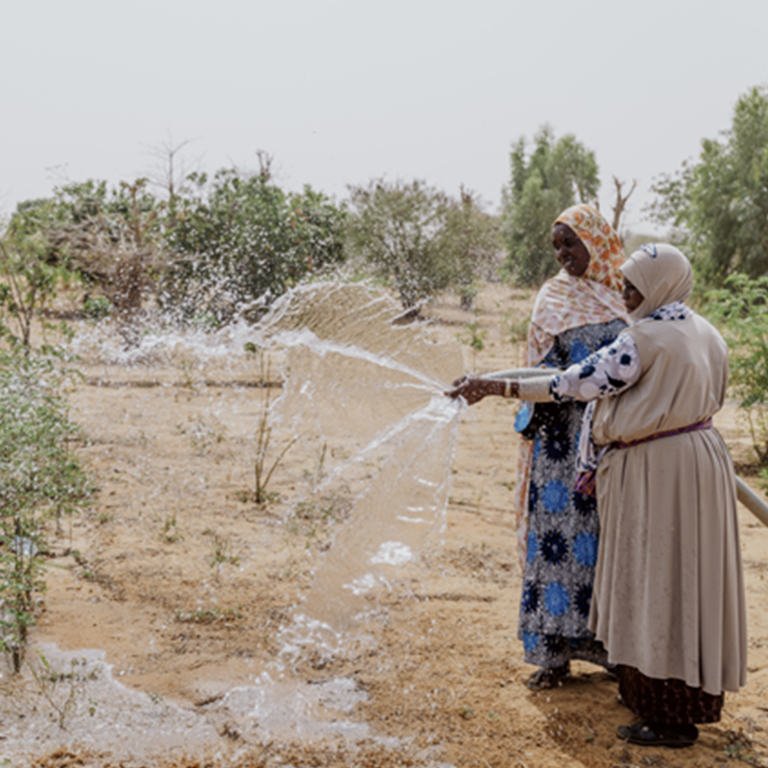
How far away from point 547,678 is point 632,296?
169 cm

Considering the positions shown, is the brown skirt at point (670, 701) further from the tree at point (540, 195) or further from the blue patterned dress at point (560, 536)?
the tree at point (540, 195)

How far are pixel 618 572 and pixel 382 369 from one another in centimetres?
176

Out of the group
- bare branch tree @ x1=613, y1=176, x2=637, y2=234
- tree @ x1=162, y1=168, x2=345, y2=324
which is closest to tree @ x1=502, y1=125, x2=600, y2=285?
bare branch tree @ x1=613, y1=176, x2=637, y2=234

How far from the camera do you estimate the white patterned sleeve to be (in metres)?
2.75

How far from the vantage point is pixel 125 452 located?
710 centimetres

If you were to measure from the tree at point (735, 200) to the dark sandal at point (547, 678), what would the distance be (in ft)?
75.8

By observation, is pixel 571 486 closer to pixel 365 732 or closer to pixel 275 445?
pixel 365 732

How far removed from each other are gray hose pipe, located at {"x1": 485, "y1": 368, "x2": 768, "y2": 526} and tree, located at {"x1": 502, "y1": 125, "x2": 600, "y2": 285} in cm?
2767

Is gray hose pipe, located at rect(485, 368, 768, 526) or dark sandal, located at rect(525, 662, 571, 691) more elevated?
gray hose pipe, located at rect(485, 368, 768, 526)

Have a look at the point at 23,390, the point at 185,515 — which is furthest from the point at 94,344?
the point at 23,390

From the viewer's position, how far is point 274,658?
373 centimetres

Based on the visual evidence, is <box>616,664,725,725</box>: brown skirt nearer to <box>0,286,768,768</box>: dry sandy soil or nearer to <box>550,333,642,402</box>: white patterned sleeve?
<box>0,286,768,768</box>: dry sandy soil

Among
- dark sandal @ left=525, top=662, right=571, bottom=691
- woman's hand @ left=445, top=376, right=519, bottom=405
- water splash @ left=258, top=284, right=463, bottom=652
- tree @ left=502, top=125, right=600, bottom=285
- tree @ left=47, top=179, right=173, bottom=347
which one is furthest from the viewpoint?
tree @ left=502, top=125, right=600, bottom=285

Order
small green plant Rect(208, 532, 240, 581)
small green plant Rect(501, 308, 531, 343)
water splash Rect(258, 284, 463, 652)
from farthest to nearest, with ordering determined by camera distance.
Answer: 1. small green plant Rect(501, 308, 531, 343)
2. small green plant Rect(208, 532, 240, 581)
3. water splash Rect(258, 284, 463, 652)
